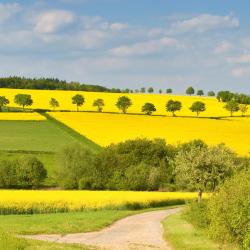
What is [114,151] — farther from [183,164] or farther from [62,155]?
[183,164]

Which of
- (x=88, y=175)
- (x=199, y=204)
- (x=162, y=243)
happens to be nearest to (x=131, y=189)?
(x=88, y=175)

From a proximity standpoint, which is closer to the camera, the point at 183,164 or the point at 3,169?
the point at 183,164

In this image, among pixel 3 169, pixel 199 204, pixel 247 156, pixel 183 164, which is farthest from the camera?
pixel 247 156

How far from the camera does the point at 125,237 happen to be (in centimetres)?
2873

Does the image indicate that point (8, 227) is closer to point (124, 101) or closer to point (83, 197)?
point (83, 197)

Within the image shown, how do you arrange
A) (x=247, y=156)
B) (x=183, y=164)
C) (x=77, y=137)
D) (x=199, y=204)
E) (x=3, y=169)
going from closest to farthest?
(x=199, y=204)
(x=183, y=164)
(x=3, y=169)
(x=247, y=156)
(x=77, y=137)

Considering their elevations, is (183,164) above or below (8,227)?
above

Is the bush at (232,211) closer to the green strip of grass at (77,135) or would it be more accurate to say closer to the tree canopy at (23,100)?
the green strip of grass at (77,135)

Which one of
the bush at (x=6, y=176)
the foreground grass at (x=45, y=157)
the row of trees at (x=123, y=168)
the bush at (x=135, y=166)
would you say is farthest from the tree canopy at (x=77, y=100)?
the bush at (x=6, y=176)

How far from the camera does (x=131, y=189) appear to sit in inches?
2270

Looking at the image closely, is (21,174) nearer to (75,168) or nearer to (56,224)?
(75,168)

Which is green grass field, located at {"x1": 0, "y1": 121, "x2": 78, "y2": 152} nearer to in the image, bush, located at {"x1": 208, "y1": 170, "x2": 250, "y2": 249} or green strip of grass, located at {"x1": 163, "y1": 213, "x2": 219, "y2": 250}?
green strip of grass, located at {"x1": 163, "y1": 213, "x2": 219, "y2": 250}

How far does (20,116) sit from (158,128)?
27.9 meters

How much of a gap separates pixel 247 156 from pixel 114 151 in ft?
55.7
